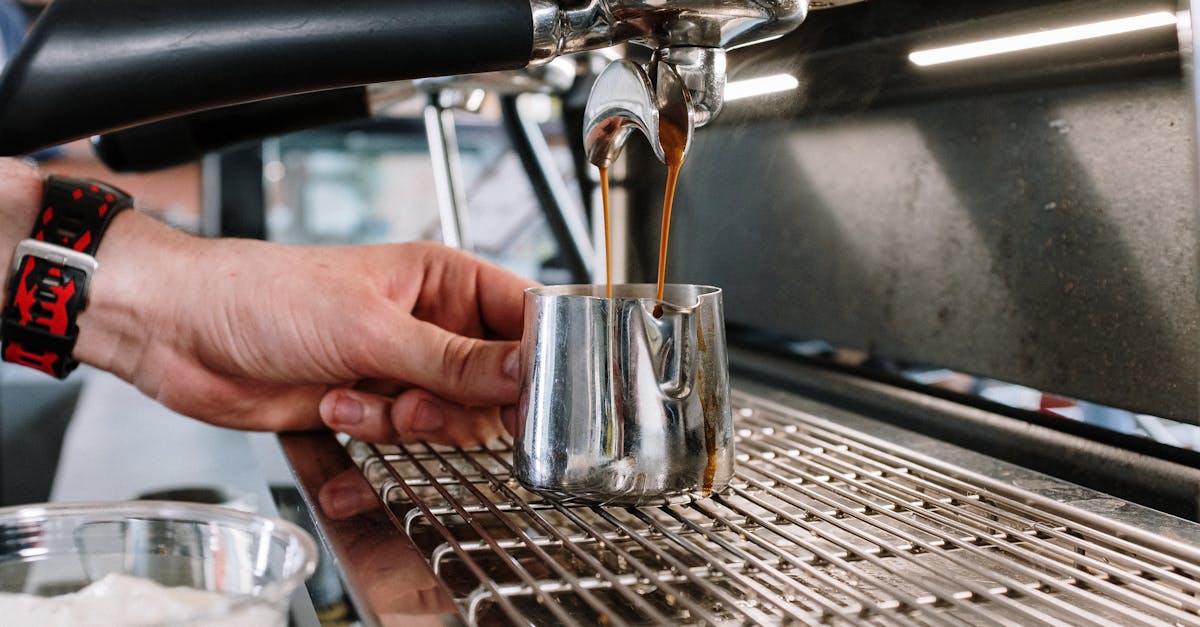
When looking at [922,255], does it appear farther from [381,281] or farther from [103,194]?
[103,194]

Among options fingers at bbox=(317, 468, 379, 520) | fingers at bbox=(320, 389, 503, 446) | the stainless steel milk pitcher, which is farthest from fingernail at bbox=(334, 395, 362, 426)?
the stainless steel milk pitcher

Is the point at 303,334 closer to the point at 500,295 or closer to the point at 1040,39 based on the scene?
the point at 500,295

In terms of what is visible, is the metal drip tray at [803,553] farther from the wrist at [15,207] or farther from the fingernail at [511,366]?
the wrist at [15,207]

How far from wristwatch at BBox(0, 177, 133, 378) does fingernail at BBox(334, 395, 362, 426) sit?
197mm

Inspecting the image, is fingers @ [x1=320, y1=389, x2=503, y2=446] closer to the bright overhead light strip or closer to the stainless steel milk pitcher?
the stainless steel milk pitcher

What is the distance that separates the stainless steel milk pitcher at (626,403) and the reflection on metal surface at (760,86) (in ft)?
0.64

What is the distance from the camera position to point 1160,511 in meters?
0.49

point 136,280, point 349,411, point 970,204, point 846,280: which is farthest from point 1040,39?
point 136,280

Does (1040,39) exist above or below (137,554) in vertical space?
above

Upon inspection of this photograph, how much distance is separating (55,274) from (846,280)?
54 cm

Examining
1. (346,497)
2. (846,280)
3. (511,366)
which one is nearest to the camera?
(346,497)

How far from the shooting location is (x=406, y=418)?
640 millimetres

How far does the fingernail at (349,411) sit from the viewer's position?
65 cm

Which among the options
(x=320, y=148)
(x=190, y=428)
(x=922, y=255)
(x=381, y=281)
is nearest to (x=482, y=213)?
(x=320, y=148)
